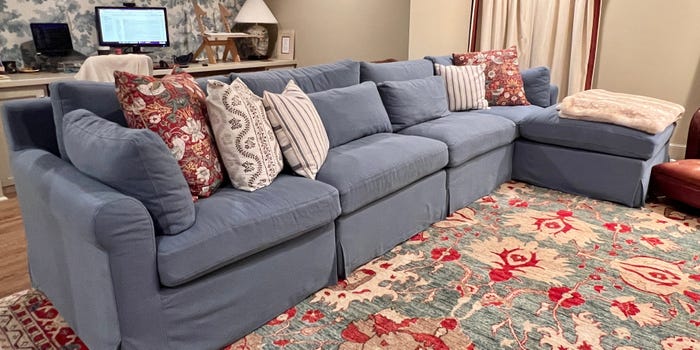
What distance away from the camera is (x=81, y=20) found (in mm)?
4355

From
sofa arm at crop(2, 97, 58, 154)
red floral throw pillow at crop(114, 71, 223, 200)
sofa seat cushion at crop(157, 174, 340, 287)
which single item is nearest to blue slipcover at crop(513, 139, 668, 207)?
sofa seat cushion at crop(157, 174, 340, 287)

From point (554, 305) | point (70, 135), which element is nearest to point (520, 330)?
point (554, 305)

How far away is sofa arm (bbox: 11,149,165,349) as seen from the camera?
1.50 meters

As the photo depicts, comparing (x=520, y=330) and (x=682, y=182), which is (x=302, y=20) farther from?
(x=520, y=330)

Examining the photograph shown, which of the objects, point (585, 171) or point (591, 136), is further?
point (585, 171)

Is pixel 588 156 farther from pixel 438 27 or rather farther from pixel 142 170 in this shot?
pixel 142 170

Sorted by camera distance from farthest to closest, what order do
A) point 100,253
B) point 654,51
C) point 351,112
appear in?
point 654,51
point 351,112
point 100,253

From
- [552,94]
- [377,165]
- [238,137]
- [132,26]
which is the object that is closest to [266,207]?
[238,137]

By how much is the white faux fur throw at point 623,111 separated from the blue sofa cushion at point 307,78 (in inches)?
55.8

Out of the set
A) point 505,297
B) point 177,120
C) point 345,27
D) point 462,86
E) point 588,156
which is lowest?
point 505,297

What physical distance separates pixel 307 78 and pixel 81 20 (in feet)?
8.64

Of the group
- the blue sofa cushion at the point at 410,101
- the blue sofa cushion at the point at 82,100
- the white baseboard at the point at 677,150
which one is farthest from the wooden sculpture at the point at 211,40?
the white baseboard at the point at 677,150

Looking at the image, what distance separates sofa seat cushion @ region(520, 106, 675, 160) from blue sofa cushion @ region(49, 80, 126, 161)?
2542mm

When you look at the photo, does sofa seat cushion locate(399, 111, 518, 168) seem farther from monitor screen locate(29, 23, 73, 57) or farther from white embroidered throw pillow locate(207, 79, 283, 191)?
monitor screen locate(29, 23, 73, 57)
